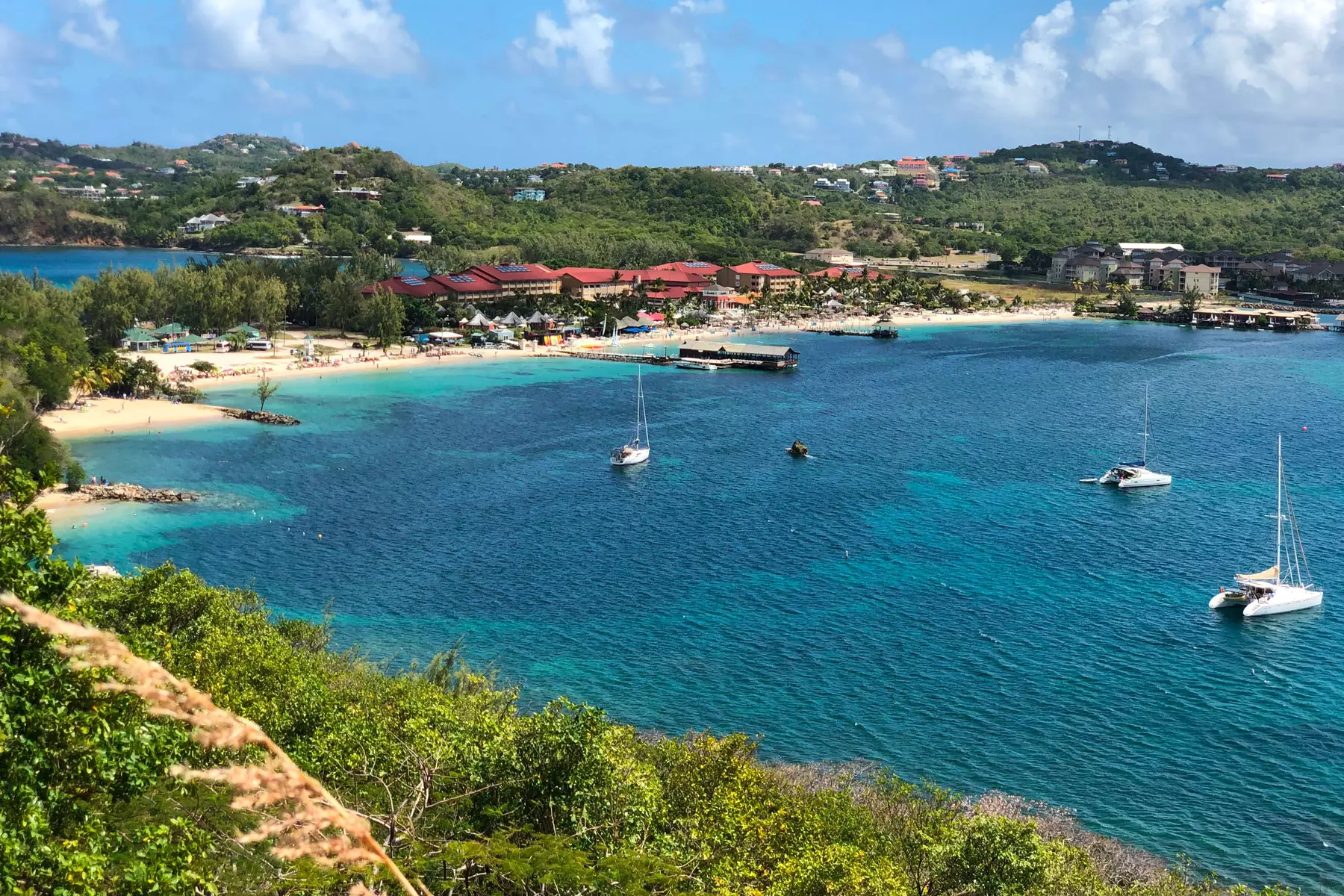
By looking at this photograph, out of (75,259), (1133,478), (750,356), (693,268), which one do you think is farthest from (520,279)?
(75,259)

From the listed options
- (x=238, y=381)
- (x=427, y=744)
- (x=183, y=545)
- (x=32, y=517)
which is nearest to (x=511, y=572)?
(x=183, y=545)

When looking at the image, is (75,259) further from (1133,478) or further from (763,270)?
(1133,478)

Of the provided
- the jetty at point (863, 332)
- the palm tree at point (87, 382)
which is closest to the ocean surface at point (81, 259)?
the jetty at point (863, 332)

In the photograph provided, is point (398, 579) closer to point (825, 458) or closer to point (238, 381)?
point (825, 458)

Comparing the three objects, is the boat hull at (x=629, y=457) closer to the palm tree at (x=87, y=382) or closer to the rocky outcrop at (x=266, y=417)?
the rocky outcrop at (x=266, y=417)

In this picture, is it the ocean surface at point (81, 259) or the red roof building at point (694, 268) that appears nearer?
the red roof building at point (694, 268)

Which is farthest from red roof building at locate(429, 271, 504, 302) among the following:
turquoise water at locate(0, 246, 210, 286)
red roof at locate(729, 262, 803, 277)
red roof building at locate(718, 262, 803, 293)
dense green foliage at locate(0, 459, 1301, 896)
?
dense green foliage at locate(0, 459, 1301, 896)
